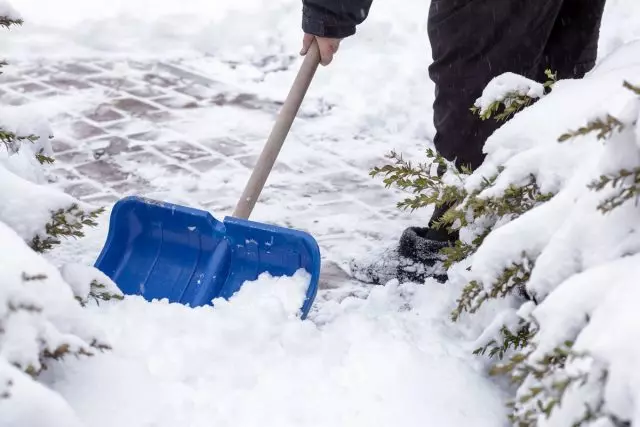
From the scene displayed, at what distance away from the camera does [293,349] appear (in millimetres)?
2295

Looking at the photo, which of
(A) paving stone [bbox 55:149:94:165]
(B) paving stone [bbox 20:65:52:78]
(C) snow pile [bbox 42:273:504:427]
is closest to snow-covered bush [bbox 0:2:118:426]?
(C) snow pile [bbox 42:273:504:427]

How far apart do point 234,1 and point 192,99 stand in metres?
1.62

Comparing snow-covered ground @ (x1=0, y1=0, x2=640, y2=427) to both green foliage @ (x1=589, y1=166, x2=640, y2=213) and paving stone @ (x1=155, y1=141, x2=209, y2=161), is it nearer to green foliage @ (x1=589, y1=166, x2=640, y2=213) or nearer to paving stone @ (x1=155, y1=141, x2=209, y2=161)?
green foliage @ (x1=589, y1=166, x2=640, y2=213)

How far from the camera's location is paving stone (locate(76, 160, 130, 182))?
4.00 meters

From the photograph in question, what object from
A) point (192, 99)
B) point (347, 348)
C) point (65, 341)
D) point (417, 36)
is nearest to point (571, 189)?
point (347, 348)

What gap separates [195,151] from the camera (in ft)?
14.3

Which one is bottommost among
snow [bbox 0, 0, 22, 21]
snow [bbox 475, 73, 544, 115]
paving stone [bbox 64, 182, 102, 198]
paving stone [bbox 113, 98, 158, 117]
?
paving stone [bbox 64, 182, 102, 198]

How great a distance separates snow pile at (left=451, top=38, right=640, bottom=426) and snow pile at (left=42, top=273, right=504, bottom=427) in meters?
0.23

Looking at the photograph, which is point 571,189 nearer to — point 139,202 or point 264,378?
point 264,378

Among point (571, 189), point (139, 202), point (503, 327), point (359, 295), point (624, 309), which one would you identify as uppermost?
point (571, 189)

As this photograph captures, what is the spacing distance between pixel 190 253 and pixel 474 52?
1246 millimetres

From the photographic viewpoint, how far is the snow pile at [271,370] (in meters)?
1.87

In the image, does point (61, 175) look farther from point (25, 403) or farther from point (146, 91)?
point (25, 403)

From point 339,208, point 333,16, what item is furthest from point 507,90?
point 339,208
